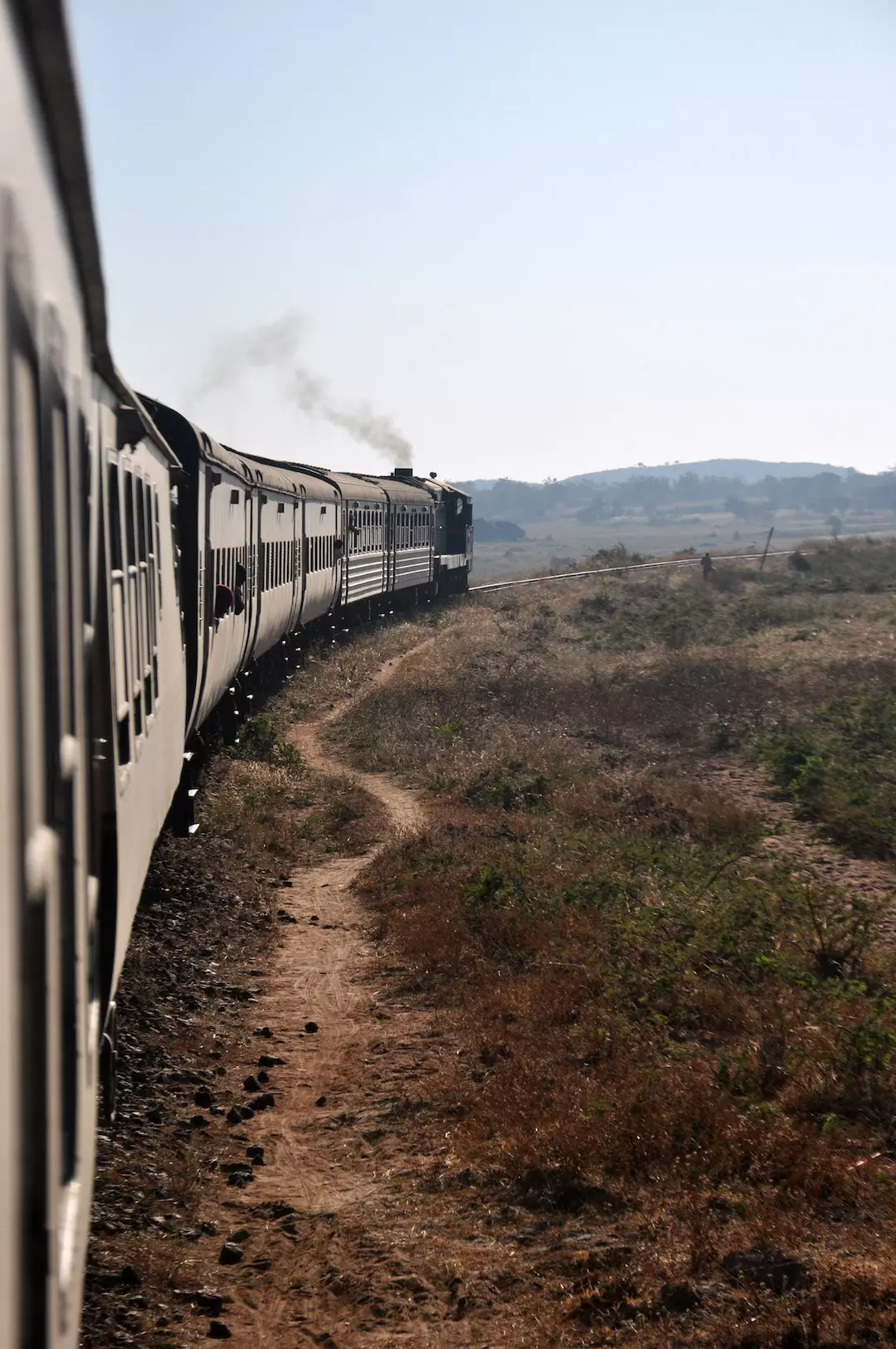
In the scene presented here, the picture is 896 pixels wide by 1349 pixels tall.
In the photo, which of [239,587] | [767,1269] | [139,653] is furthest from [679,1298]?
[239,587]

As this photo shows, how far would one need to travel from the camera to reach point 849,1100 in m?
7.30

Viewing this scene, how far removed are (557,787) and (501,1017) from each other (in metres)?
7.86

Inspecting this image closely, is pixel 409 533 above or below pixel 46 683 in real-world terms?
above

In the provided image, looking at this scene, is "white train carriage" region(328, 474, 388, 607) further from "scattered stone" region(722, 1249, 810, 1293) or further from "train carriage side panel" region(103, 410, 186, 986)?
"scattered stone" region(722, 1249, 810, 1293)

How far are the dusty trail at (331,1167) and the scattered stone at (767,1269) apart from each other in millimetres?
1242

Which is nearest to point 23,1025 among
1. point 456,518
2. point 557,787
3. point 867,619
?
point 557,787

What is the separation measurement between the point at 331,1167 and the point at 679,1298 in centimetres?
247

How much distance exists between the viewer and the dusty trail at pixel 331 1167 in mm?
5879

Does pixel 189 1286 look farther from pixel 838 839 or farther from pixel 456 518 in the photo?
pixel 456 518

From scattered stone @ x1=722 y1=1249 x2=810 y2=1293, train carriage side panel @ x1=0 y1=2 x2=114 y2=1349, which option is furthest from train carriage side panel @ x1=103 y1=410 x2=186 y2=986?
scattered stone @ x1=722 y1=1249 x2=810 y2=1293

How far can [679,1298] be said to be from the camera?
5559mm

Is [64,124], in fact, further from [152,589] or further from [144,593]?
[152,589]

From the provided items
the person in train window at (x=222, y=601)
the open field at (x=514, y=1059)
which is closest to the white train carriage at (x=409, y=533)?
the open field at (x=514, y=1059)

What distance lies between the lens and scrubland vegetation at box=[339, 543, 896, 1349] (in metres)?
5.80
